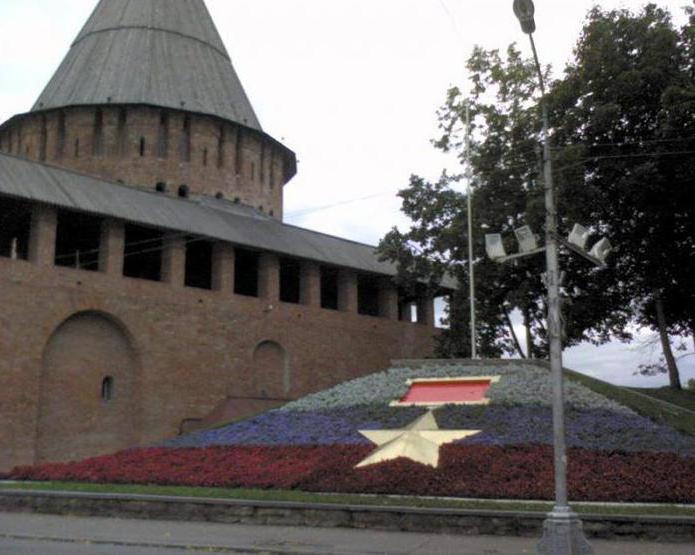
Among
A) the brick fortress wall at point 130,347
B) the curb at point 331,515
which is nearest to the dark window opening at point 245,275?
the brick fortress wall at point 130,347

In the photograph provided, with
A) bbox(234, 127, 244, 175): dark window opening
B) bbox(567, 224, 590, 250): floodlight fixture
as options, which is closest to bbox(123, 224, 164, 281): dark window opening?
bbox(234, 127, 244, 175): dark window opening

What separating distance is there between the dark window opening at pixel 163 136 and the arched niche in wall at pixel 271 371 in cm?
1091

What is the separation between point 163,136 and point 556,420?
30.3 meters

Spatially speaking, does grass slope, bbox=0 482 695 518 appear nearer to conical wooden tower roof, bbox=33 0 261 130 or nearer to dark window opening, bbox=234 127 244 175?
dark window opening, bbox=234 127 244 175

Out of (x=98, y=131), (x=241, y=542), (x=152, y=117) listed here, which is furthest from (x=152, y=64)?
(x=241, y=542)

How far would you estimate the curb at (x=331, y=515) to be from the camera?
11258 millimetres

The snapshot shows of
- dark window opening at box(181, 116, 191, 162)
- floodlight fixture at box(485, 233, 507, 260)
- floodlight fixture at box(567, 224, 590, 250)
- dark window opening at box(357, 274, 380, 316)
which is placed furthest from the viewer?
dark window opening at box(357, 274, 380, 316)

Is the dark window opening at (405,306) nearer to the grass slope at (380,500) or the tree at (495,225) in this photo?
the tree at (495,225)

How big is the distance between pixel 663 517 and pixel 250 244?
2178 cm

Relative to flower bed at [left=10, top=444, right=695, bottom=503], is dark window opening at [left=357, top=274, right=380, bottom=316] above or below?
above

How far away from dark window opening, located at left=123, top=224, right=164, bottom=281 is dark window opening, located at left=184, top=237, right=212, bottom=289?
1.54 metres

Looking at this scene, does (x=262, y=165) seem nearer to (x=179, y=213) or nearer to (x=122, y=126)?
(x=122, y=126)

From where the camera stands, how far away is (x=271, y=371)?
31.9 meters

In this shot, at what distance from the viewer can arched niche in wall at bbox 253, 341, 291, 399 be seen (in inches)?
1227
